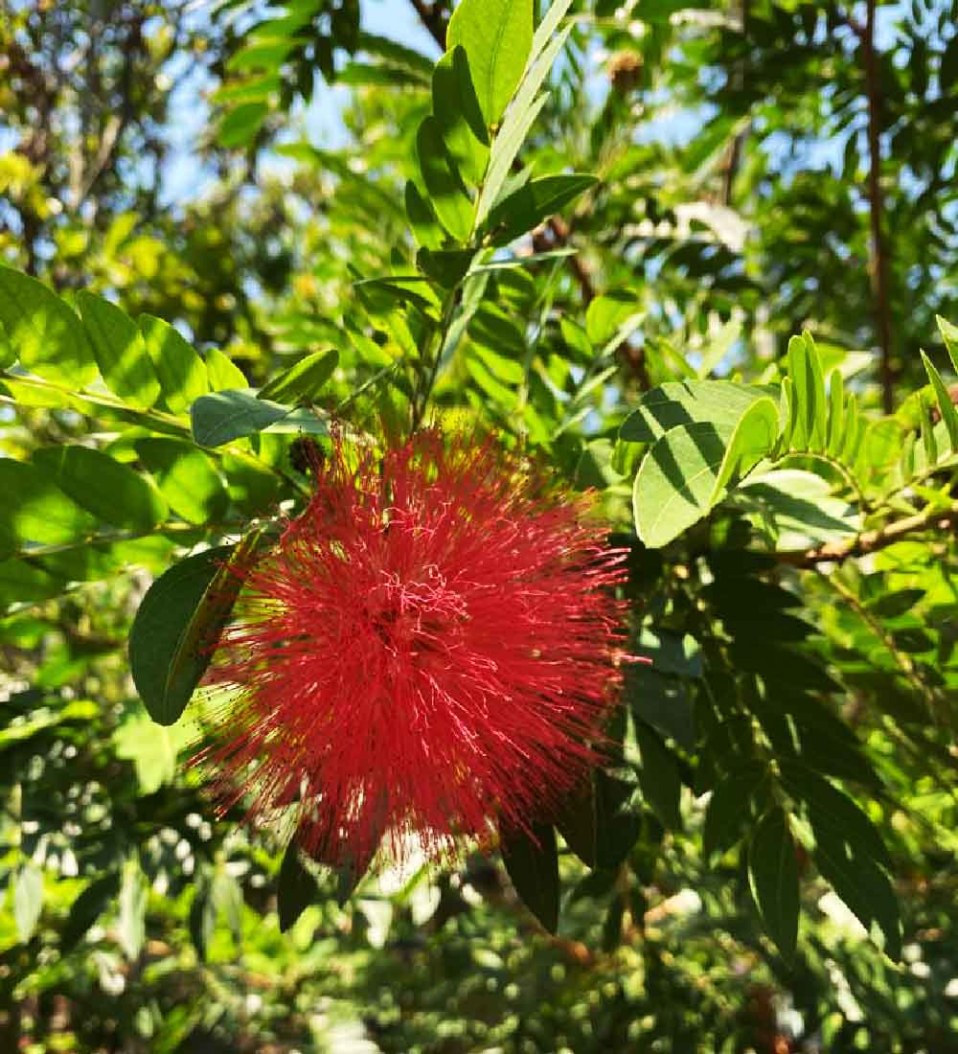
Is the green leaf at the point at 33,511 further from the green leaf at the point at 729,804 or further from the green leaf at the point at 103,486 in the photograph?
the green leaf at the point at 729,804

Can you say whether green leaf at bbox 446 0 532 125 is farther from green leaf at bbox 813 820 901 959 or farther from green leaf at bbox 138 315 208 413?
green leaf at bbox 813 820 901 959

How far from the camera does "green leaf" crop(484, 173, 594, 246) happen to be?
1031 mm

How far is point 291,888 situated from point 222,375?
23.9 inches

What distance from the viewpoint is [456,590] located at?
1.10 metres

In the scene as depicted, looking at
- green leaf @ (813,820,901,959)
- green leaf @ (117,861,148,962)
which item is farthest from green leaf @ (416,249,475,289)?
green leaf @ (117,861,148,962)


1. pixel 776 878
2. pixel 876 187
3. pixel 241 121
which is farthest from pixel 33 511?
pixel 876 187

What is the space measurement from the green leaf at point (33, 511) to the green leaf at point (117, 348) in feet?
0.44

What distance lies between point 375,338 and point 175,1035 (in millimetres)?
2265

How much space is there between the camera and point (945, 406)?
0.95 meters

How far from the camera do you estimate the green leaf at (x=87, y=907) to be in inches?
65.3

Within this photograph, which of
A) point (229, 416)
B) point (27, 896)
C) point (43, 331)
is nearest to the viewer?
point (229, 416)

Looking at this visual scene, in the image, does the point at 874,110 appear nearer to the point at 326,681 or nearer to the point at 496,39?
the point at 496,39

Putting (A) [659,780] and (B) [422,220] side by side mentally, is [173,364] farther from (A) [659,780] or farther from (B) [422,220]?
(A) [659,780]

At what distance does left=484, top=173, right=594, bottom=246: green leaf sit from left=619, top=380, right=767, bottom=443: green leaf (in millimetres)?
242
